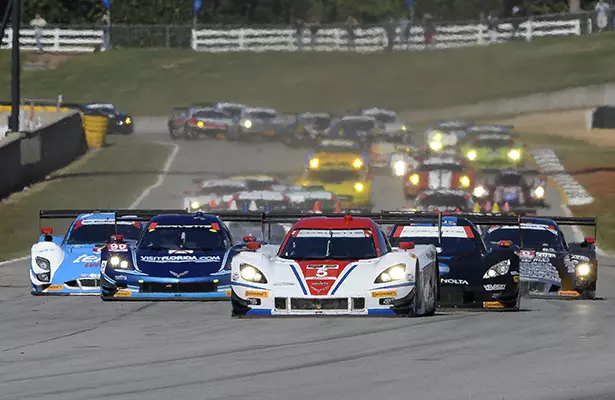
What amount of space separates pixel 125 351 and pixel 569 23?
72827 millimetres

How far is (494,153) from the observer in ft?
169

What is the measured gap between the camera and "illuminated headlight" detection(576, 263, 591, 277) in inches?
911

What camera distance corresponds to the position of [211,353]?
15.1m

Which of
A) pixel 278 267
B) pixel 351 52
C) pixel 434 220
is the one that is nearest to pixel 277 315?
pixel 278 267

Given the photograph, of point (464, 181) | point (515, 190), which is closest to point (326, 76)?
point (464, 181)

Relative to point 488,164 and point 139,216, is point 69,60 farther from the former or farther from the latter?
point 139,216

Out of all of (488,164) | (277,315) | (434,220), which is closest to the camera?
(277,315)

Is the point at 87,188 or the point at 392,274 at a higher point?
the point at 392,274

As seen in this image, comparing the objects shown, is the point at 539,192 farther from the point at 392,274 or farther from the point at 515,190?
the point at 392,274

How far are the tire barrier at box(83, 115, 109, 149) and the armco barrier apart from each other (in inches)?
40.6

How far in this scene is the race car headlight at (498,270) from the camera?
65.3ft

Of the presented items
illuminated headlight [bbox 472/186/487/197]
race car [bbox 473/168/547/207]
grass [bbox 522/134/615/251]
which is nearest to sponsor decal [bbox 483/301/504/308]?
grass [bbox 522/134/615/251]

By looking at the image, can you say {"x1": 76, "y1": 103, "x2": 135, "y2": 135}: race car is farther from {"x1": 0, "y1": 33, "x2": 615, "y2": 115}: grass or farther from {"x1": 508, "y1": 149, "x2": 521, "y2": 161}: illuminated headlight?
{"x1": 508, "y1": 149, "x2": 521, "y2": 161}: illuminated headlight

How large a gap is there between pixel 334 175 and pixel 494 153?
372 inches
